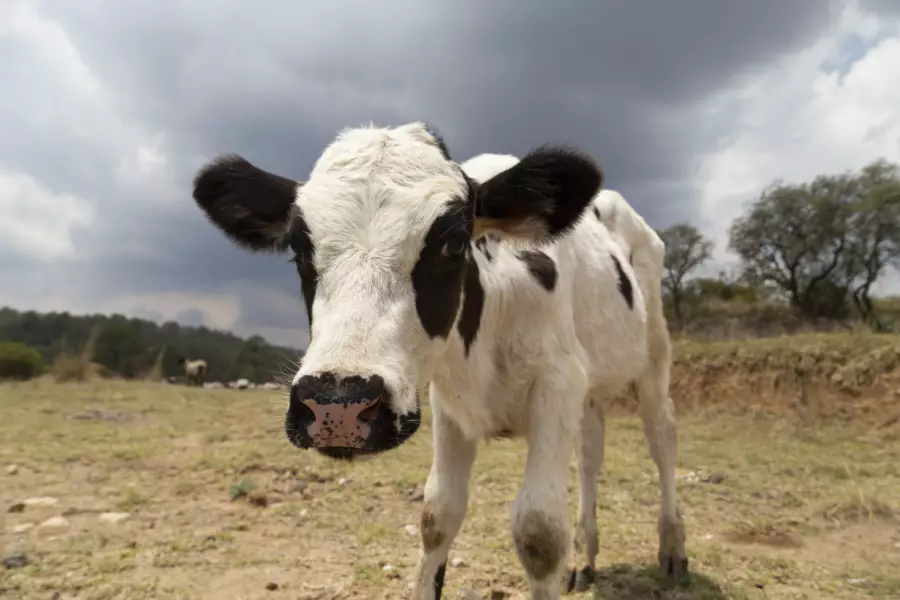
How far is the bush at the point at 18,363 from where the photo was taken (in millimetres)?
24047

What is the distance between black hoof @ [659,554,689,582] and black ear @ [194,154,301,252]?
3.46 m

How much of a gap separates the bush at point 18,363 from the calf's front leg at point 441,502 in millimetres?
26127

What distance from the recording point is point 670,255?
129ft

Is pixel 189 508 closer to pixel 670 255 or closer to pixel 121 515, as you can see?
pixel 121 515

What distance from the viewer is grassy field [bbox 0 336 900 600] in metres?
Answer: 4.04

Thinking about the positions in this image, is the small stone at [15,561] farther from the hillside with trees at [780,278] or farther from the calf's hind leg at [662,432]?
the hillside with trees at [780,278]

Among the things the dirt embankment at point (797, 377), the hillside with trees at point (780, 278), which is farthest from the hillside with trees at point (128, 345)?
the dirt embankment at point (797, 377)

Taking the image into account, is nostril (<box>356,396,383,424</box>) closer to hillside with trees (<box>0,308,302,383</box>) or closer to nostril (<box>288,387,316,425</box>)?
nostril (<box>288,387,316,425</box>)

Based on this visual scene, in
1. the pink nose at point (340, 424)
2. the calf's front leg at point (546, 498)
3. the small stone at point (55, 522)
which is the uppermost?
the pink nose at point (340, 424)

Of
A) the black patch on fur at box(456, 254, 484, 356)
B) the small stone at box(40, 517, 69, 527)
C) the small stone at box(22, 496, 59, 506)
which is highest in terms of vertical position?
the black patch on fur at box(456, 254, 484, 356)

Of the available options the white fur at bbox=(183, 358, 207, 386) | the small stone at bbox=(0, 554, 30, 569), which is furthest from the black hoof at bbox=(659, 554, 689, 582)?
the white fur at bbox=(183, 358, 207, 386)

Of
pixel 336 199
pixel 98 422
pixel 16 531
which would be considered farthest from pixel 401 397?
pixel 98 422

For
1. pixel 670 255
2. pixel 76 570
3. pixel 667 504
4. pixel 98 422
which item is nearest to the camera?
pixel 76 570

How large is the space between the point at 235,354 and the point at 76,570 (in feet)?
124
